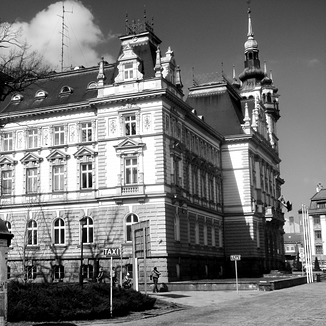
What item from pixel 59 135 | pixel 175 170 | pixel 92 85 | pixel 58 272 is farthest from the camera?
pixel 92 85

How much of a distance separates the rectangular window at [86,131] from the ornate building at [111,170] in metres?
0.09

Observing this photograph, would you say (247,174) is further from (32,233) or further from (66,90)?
(32,233)

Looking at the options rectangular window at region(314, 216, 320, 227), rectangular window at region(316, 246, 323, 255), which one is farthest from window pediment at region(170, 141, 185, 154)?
rectangular window at region(314, 216, 320, 227)

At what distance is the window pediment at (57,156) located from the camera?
176ft

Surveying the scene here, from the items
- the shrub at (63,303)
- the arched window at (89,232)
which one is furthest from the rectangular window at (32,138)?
the shrub at (63,303)

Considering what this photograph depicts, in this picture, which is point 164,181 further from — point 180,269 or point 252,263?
point 252,263

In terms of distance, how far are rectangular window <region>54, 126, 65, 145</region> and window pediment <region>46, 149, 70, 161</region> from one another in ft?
3.21

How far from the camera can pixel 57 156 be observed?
5394cm

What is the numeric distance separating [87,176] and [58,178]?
3.02 metres

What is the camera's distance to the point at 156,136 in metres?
49.2

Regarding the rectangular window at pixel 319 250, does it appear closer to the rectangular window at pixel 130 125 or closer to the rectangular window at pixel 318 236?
the rectangular window at pixel 318 236

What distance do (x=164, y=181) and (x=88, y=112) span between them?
10433mm

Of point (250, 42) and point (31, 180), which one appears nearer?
point (31, 180)

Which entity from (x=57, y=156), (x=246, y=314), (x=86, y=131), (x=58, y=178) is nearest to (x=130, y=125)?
(x=86, y=131)
